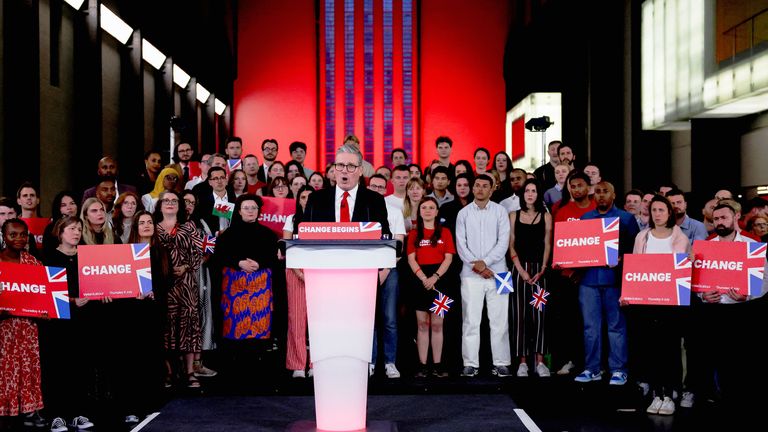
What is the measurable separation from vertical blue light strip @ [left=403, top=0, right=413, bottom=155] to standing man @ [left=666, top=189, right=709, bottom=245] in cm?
1098

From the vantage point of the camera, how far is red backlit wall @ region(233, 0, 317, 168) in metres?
16.7

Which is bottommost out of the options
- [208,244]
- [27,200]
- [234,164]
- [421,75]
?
[208,244]

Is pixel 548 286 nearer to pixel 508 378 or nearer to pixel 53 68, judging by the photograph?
pixel 508 378

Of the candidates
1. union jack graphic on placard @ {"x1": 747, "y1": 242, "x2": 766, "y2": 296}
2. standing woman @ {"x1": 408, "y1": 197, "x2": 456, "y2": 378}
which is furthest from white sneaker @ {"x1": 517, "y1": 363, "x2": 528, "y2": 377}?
union jack graphic on placard @ {"x1": 747, "y1": 242, "x2": 766, "y2": 296}

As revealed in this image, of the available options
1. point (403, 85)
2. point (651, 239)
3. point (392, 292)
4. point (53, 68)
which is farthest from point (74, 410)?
point (403, 85)

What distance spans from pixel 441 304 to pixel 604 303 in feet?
4.13

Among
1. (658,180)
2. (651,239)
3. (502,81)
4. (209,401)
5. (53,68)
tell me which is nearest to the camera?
(209,401)

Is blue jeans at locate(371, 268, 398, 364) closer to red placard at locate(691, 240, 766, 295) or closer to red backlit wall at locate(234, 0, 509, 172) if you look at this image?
red placard at locate(691, 240, 766, 295)

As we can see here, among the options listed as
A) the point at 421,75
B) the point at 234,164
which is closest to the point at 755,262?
the point at 234,164

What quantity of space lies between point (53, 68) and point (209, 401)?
5.36 metres

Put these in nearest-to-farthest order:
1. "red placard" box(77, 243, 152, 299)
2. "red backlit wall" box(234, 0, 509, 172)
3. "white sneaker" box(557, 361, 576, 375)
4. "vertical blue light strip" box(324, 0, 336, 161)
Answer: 1. "red placard" box(77, 243, 152, 299)
2. "white sneaker" box(557, 361, 576, 375)
3. "red backlit wall" box(234, 0, 509, 172)
4. "vertical blue light strip" box(324, 0, 336, 161)

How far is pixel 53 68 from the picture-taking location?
28.8 ft

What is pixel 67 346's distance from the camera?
5.13m

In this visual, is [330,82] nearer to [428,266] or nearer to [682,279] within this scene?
[428,266]
